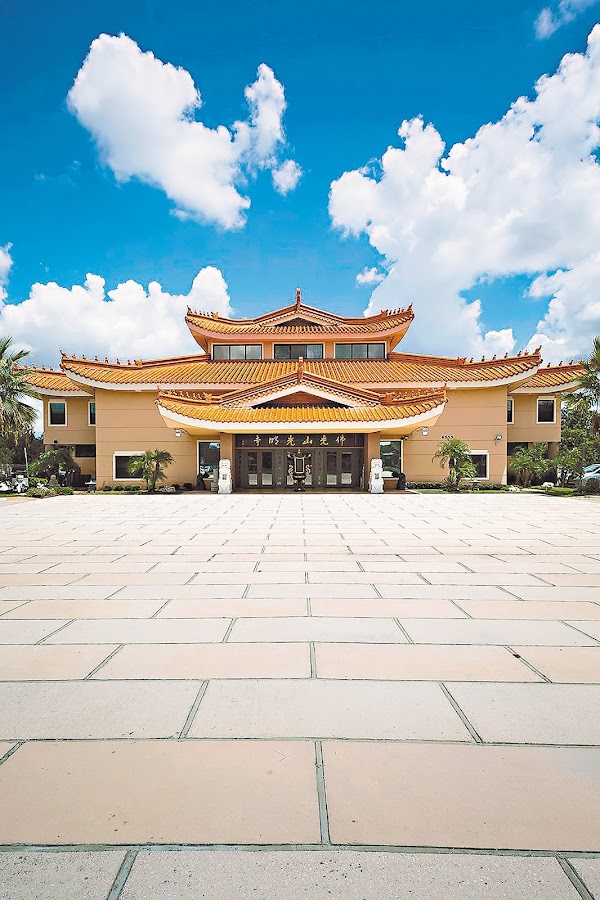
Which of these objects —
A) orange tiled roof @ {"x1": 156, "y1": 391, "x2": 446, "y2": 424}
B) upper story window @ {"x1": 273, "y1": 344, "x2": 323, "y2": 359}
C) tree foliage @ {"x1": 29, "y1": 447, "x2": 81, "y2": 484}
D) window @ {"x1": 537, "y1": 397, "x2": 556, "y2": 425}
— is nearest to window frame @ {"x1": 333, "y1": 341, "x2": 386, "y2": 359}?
upper story window @ {"x1": 273, "y1": 344, "x2": 323, "y2": 359}

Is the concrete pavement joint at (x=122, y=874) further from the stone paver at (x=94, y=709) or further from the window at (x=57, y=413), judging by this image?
the window at (x=57, y=413)

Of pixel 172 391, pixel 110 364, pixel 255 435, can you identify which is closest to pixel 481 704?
pixel 255 435

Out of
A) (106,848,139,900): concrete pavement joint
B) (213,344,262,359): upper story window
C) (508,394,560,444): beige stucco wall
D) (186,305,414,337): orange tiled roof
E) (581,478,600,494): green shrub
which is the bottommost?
(106,848,139,900): concrete pavement joint

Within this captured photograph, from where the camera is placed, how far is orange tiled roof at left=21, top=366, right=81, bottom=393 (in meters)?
28.4

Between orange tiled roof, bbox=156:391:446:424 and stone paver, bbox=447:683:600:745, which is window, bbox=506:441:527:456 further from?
stone paver, bbox=447:683:600:745

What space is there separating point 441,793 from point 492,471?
25.4 metres

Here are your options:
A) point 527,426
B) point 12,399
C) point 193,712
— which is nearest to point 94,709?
point 193,712

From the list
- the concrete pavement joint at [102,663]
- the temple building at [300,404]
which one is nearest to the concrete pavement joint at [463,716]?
the concrete pavement joint at [102,663]

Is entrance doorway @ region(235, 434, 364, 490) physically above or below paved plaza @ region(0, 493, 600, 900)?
above

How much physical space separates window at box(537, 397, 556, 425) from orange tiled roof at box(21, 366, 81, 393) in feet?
90.4

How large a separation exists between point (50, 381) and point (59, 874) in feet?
102

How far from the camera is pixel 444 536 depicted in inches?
377

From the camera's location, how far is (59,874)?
1824mm

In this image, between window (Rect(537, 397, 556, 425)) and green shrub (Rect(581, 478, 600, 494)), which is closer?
green shrub (Rect(581, 478, 600, 494))
